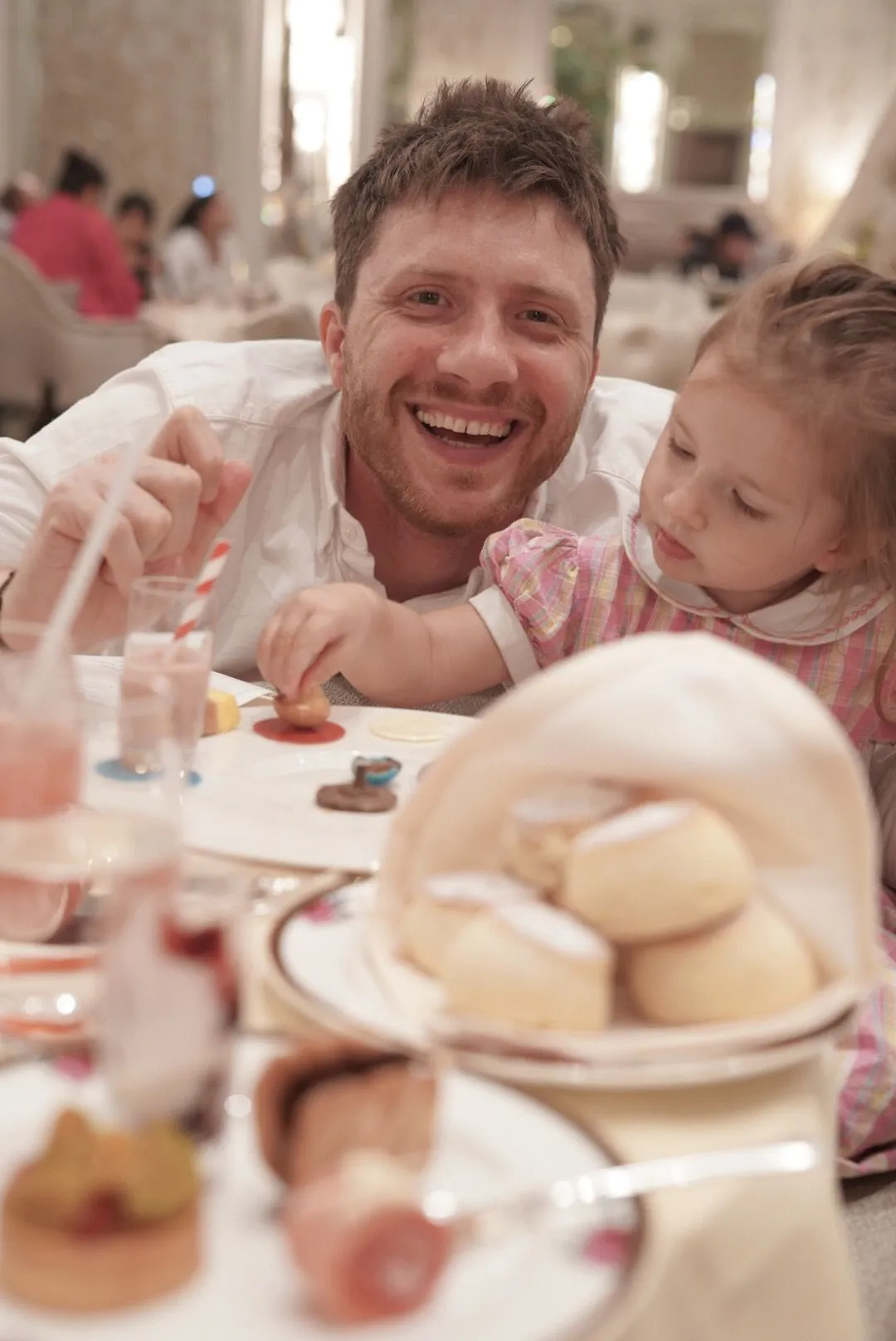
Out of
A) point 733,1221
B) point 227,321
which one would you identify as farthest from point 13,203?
point 733,1221

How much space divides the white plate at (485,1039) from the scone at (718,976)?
0.02m

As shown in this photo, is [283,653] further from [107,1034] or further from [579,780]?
[107,1034]

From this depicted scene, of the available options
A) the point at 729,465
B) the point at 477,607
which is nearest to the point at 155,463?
the point at 477,607

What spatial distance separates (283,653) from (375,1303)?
3.36 feet

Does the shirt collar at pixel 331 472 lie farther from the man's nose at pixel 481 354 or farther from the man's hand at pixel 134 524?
the man's hand at pixel 134 524

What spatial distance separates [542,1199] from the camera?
2.12 ft

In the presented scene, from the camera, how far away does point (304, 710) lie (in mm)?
1534

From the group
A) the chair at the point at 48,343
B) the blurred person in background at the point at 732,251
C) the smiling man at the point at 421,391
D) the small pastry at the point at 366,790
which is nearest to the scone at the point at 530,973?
the small pastry at the point at 366,790

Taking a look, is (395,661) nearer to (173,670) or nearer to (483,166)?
(173,670)

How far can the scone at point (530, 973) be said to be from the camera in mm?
788

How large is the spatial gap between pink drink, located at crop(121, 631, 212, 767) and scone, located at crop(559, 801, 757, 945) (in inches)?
23.3

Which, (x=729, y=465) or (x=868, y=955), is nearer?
(x=868, y=955)

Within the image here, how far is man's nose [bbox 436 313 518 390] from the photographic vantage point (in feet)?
Answer: 7.38

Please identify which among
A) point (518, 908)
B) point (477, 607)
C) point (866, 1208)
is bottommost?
point (866, 1208)
